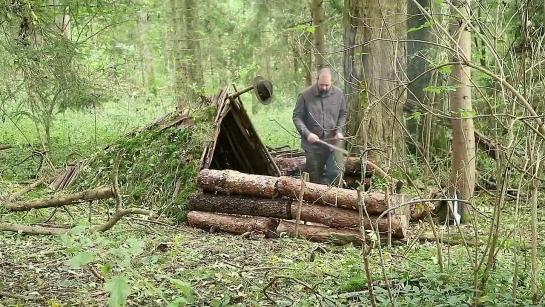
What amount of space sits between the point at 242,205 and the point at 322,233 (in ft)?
3.48

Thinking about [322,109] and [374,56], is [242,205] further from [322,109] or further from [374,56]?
[374,56]

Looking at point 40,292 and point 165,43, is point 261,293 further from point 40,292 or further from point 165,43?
point 165,43

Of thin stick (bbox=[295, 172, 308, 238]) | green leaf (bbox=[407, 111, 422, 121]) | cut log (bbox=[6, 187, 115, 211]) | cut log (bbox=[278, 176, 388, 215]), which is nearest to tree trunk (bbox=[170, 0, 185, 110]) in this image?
cut log (bbox=[278, 176, 388, 215])

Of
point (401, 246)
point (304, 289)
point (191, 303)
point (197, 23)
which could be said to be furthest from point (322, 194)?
point (197, 23)

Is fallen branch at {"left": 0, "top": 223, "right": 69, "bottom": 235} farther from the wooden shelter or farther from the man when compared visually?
the man

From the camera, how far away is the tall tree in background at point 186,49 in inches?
685

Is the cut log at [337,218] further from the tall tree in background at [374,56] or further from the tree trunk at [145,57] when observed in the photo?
the tree trunk at [145,57]

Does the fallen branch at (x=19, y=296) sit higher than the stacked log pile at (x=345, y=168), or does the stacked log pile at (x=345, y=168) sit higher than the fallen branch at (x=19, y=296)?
the stacked log pile at (x=345, y=168)

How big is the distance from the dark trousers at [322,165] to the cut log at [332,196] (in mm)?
1651

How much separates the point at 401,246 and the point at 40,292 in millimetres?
3639

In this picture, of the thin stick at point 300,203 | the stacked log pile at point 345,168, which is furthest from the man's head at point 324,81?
the thin stick at point 300,203

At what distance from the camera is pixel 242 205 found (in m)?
7.30

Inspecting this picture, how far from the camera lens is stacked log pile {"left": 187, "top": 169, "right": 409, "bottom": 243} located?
6.77 meters

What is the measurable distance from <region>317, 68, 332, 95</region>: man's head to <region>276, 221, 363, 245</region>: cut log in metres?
2.40
